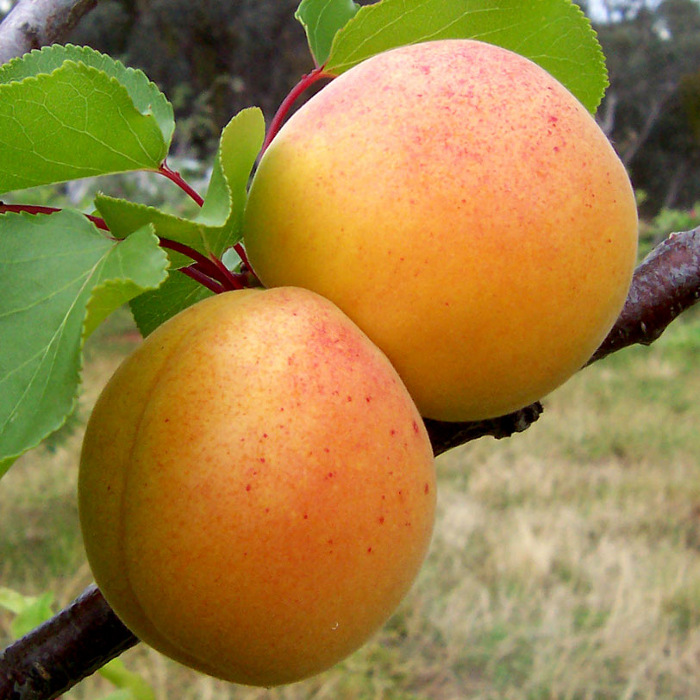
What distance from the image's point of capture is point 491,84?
372 millimetres

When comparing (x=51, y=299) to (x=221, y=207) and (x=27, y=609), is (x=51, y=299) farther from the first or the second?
(x=27, y=609)

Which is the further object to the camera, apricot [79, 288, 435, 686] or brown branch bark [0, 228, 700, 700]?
brown branch bark [0, 228, 700, 700]

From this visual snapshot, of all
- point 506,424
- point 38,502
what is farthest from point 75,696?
point 506,424

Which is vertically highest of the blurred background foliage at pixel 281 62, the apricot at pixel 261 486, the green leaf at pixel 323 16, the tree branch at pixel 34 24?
the tree branch at pixel 34 24

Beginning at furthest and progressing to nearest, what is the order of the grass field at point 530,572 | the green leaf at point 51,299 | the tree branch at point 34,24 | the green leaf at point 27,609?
the grass field at point 530,572, the green leaf at point 27,609, the tree branch at point 34,24, the green leaf at point 51,299

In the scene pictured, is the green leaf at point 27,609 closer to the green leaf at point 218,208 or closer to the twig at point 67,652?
the twig at point 67,652

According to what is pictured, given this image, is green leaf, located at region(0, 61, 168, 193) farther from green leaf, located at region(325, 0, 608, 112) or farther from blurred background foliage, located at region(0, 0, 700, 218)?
blurred background foliage, located at region(0, 0, 700, 218)

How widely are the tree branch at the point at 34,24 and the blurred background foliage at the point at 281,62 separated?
6.30 meters

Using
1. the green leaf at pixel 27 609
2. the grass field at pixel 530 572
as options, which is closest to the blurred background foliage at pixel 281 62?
the grass field at pixel 530 572

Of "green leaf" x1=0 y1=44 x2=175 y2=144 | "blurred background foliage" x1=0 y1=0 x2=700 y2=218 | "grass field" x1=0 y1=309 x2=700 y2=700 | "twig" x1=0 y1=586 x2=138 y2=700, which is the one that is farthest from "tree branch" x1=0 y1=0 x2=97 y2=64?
"blurred background foliage" x1=0 y1=0 x2=700 y2=218

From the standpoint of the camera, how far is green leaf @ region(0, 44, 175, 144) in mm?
401

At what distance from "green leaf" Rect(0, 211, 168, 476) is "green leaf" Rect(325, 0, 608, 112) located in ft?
0.62

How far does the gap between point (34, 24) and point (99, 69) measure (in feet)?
0.62

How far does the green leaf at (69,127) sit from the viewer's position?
1.10 feet
